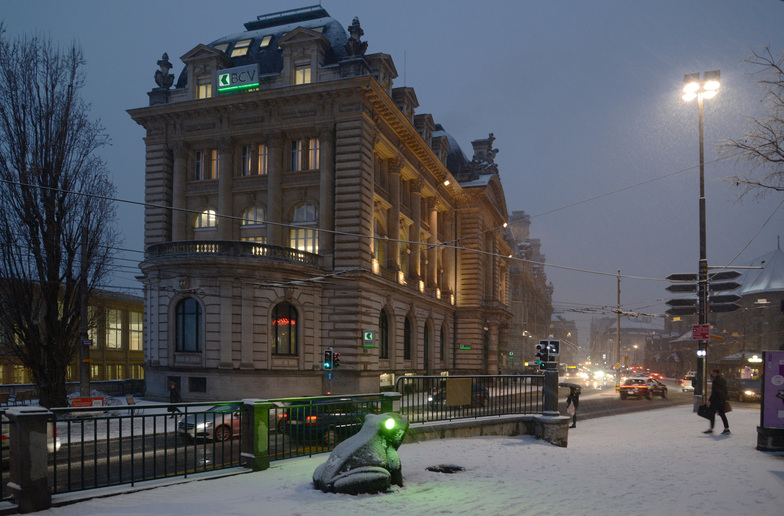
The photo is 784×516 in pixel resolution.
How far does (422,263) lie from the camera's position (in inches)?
1925

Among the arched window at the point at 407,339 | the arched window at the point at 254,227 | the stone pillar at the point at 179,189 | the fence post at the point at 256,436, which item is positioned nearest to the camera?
the fence post at the point at 256,436

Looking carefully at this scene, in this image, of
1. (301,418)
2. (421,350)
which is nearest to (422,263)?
(421,350)

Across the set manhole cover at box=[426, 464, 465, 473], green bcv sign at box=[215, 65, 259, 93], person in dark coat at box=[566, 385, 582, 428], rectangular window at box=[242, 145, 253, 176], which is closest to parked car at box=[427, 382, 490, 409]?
manhole cover at box=[426, 464, 465, 473]

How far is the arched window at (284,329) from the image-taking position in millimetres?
32250

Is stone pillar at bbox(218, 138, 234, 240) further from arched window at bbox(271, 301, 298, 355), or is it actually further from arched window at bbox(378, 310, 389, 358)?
arched window at bbox(378, 310, 389, 358)

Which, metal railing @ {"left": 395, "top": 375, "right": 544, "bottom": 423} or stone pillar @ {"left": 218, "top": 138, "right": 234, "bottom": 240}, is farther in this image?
stone pillar @ {"left": 218, "top": 138, "right": 234, "bottom": 240}

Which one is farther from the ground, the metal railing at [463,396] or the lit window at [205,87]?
the lit window at [205,87]

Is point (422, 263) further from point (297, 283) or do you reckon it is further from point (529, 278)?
point (529, 278)

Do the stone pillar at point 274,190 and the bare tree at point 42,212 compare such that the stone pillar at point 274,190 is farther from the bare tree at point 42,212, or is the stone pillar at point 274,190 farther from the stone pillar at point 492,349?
the stone pillar at point 492,349

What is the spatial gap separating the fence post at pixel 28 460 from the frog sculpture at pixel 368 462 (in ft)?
12.7

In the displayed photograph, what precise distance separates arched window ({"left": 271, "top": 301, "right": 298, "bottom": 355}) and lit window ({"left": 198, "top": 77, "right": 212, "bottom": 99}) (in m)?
14.5

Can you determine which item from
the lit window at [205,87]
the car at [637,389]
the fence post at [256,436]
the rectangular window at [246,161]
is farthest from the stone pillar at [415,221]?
the fence post at [256,436]

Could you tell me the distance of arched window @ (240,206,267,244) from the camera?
36.1 metres

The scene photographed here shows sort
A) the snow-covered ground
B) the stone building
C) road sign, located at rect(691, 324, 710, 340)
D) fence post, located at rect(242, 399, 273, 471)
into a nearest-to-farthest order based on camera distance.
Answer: the snow-covered ground
fence post, located at rect(242, 399, 273, 471)
road sign, located at rect(691, 324, 710, 340)
the stone building
